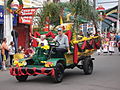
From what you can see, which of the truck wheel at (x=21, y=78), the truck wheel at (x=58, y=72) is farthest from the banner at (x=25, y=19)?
the truck wheel at (x=58, y=72)

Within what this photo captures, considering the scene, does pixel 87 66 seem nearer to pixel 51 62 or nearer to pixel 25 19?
pixel 51 62

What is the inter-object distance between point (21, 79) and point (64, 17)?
1289 centimetres

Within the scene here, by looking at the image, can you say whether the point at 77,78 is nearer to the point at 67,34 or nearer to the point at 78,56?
the point at 78,56

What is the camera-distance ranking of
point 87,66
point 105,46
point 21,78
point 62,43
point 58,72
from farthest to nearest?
1. point 105,46
2. point 87,66
3. point 62,43
4. point 21,78
5. point 58,72

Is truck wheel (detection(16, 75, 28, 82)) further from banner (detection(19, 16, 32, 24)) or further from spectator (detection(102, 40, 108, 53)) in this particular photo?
spectator (detection(102, 40, 108, 53))

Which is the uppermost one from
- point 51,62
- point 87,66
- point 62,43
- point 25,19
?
point 25,19

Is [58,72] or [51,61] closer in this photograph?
[51,61]

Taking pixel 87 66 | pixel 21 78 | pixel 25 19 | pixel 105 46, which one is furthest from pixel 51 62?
pixel 105 46

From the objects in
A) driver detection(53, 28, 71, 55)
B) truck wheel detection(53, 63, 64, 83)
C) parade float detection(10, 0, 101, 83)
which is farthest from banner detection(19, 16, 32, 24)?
truck wheel detection(53, 63, 64, 83)

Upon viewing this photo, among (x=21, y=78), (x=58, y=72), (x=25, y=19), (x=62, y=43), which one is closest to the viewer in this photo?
(x=58, y=72)

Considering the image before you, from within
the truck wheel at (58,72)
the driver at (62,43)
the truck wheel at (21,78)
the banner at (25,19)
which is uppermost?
the banner at (25,19)

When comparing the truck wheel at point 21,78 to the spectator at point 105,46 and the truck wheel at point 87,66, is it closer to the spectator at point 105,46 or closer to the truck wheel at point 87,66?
the truck wheel at point 87,66

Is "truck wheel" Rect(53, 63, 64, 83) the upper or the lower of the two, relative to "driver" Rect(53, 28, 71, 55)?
lower

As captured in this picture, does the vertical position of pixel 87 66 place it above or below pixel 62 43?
below
